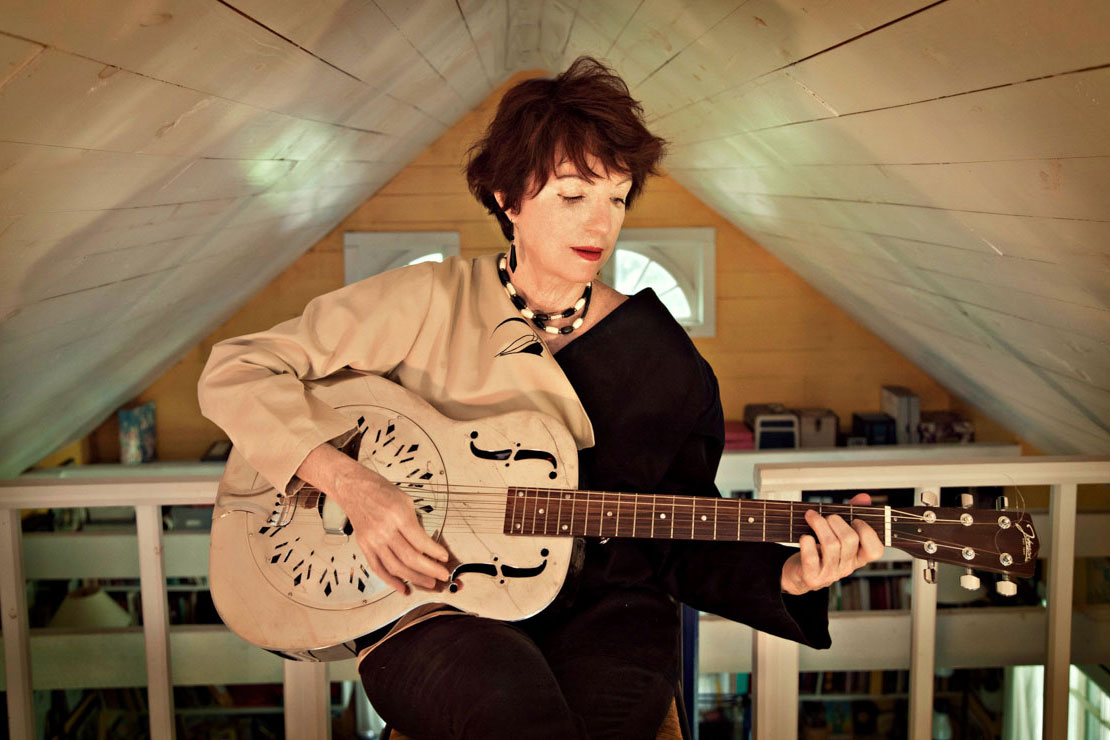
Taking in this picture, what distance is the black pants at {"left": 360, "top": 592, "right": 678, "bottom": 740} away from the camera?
112 cm

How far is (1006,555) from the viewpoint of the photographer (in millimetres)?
1208

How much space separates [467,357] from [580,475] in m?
0.26

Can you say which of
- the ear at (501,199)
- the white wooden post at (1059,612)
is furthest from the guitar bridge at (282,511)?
the white wooden post at (1059,612)

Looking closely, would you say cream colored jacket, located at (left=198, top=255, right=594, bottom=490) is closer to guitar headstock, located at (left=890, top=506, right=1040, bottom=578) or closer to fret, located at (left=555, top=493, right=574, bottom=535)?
fret, located at (left=555, top=493, right=574, bottom=535)

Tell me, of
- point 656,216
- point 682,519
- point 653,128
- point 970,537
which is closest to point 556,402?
point 682,519

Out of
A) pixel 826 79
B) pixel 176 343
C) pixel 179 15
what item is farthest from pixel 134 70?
pixel 176 343

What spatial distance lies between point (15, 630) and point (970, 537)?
1.66 meters

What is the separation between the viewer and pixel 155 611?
1.65m

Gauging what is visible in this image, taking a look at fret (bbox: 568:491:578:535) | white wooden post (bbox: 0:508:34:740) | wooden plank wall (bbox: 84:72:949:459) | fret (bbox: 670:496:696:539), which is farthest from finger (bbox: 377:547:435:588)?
wooden plank wall (bbox: 84:72:949:459)

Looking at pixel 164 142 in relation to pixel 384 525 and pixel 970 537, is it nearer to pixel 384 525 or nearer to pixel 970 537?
pixel 384 525

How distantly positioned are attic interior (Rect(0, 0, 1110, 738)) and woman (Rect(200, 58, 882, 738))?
0.33 meters

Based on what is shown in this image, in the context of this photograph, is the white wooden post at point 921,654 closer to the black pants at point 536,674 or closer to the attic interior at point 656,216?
the attic interior at point 656,216

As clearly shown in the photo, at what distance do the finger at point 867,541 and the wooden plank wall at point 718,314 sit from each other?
3229 mm

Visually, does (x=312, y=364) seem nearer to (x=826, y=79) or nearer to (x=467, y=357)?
(x=467, y=357)
